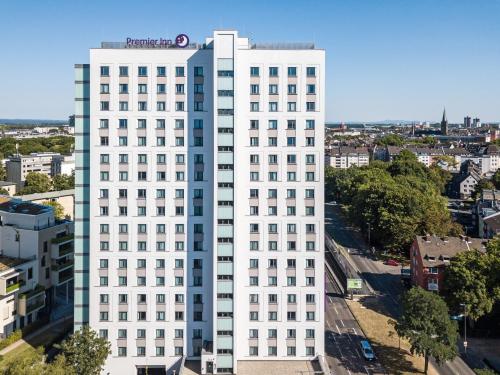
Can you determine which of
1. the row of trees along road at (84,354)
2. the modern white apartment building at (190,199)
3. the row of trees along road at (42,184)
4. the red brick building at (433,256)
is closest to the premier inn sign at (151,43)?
the modern white apartment building at (190,199)

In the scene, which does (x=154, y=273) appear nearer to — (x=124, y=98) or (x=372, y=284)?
(x=124, y=98)

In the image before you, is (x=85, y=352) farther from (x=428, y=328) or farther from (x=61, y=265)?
(x=428, y=328)

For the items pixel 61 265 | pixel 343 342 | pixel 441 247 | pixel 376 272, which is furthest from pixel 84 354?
pixel 376 272

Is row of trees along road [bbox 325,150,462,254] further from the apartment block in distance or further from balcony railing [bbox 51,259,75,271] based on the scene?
the apartment block in distance

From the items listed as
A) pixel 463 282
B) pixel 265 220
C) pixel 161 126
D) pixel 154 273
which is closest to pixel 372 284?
pixel 463 282

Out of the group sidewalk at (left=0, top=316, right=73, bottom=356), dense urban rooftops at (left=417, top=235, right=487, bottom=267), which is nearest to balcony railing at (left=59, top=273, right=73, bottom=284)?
sidewalk at (left=0, top=316, right=73, bottom=356)

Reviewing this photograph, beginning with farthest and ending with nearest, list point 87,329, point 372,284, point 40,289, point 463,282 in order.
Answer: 1. point 372,284
2. point 40,289
3. point 463,282
4. point 87,329
